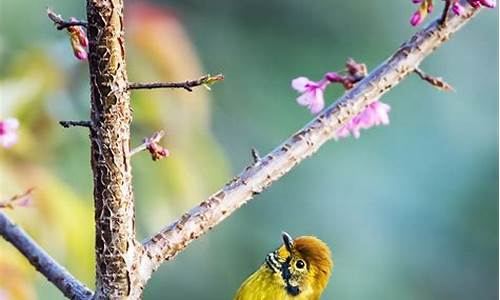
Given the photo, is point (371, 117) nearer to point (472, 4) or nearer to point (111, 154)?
point (472, 4)

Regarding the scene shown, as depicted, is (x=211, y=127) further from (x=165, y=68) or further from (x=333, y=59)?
(x=165, y=68)

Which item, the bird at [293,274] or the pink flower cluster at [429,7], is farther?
the bird at [293,274]

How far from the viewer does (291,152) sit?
99 cm

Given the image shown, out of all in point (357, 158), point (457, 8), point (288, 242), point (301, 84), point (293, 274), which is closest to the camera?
point (457, 8)

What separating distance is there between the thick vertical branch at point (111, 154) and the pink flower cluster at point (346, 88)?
1.13 ft

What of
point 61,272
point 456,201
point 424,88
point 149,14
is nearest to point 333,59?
point 424,88

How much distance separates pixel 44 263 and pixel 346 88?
0.38 metres

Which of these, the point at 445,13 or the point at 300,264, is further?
the point at 300,264

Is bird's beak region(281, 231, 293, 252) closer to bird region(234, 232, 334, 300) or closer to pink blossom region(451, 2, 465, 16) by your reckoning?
bird region(234, 232, 334, 300)

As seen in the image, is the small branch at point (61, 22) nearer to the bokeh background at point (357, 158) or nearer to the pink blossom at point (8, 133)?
the pink blossom at point (8, 133)

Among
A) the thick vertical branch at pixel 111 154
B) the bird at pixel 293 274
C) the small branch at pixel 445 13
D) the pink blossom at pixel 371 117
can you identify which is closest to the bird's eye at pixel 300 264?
the bird at pixel 293 274

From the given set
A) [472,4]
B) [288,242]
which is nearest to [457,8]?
[472,4]

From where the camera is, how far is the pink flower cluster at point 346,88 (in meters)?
1.12

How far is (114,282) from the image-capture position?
2.73 ft
